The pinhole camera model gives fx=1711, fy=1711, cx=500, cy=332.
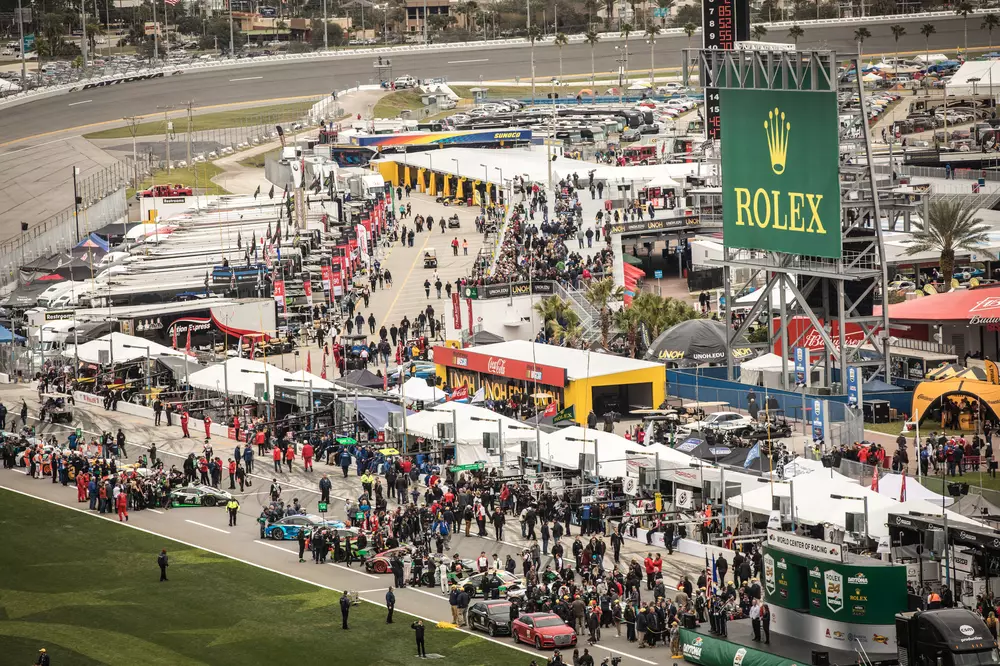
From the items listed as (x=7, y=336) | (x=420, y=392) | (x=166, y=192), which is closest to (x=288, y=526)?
(x=420, y=392)

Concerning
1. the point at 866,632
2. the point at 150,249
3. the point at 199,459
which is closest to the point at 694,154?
the point at 150,249

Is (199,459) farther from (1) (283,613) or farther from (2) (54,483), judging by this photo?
(1) (283,613)

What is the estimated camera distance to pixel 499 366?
201 ft

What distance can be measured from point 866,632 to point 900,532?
5974mm

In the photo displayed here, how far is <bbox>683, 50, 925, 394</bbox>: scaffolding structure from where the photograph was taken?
57750 millimetres

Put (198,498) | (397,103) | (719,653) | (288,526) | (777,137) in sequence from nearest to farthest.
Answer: (719,653) → (288,526) → (198,498) → (777,137) → (397,103)

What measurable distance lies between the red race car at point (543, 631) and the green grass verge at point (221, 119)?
402 feet

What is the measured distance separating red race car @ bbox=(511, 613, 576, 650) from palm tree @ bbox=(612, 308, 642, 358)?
28.4m

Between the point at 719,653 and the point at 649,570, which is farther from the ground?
the point at 649,570

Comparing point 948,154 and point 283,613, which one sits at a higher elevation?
point 948,154

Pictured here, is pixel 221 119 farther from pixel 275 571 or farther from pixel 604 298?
pixel 275 571

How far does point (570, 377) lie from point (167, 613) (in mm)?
19234

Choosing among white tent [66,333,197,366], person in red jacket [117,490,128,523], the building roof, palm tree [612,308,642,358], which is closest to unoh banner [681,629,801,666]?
person in red jacket [117,490,128,523]

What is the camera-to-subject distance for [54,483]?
54250mm
